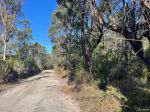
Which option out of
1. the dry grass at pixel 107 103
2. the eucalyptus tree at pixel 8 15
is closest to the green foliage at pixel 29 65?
the eucalyptus tree at pixel 8 15

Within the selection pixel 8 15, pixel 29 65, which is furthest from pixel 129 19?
pixel 29 65

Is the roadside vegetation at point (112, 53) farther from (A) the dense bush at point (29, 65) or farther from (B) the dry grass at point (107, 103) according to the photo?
(A) the dense bush at point (29, 65)

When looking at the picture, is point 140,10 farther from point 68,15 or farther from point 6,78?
point 6,78

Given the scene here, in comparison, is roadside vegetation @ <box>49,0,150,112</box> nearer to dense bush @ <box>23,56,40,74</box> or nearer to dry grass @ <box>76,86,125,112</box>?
dry grass @ <box>76,86,125,112</box>

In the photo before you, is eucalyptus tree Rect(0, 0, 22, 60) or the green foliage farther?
the green foliage

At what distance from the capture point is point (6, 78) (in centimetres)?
3581

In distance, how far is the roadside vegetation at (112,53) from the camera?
859cm

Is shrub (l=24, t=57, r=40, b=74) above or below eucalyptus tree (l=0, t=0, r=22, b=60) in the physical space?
below

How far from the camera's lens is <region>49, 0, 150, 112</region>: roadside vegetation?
8.59m

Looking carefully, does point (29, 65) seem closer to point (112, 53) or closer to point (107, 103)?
point (112, 53)

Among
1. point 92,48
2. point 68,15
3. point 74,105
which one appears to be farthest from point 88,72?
point 68,15

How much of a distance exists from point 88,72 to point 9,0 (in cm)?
2197

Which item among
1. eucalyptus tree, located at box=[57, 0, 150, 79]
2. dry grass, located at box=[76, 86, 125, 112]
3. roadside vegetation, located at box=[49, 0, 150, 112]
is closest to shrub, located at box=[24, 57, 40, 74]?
roadside vegetation, located at box=[49, 0, 150, 112]

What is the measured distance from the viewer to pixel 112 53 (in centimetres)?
1975
